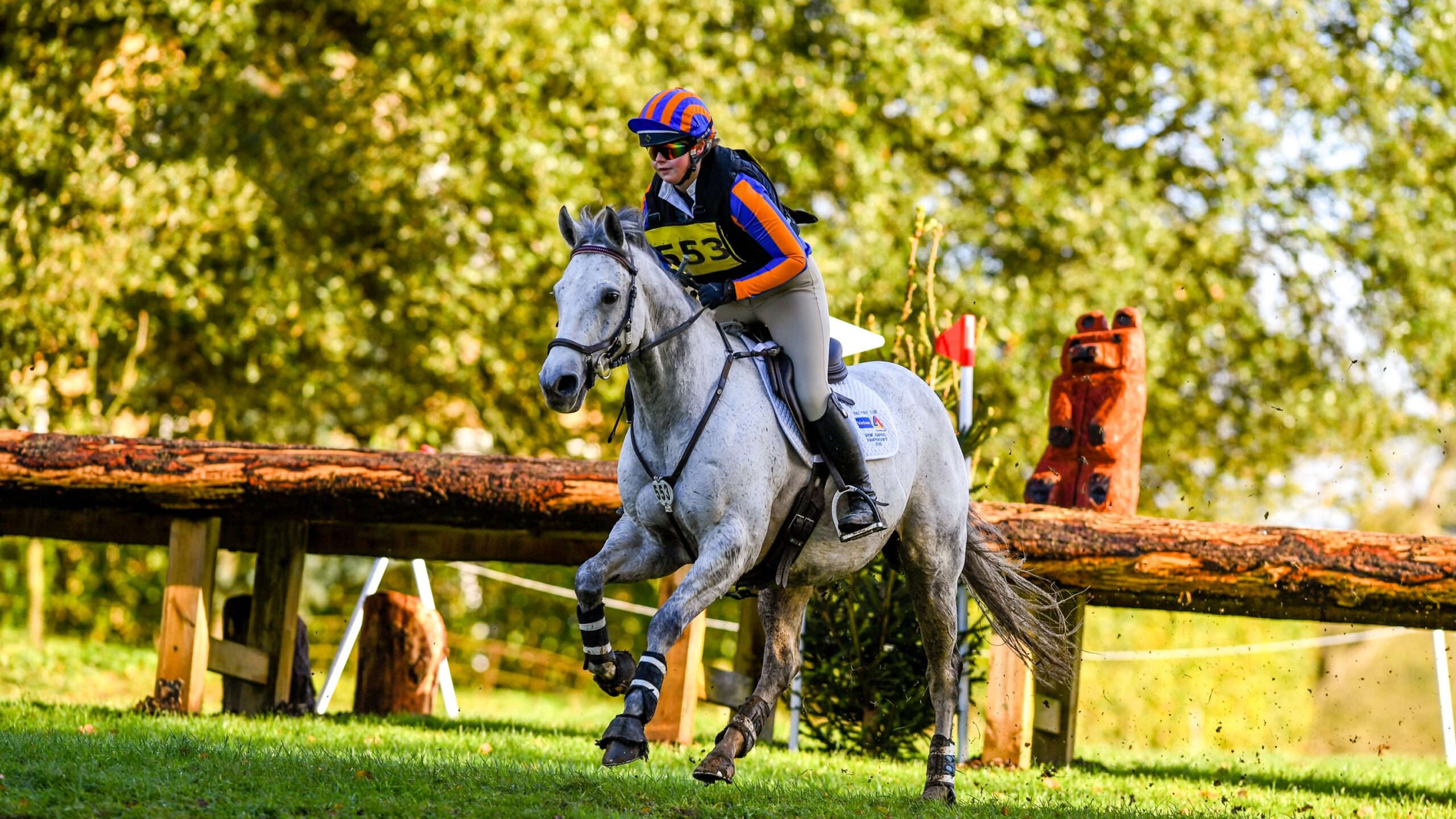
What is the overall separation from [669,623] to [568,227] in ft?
5.05

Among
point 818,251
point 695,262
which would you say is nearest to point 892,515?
point 695,262

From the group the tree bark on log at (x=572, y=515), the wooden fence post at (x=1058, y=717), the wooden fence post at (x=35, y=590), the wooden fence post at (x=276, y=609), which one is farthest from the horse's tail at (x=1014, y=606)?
the wooden fence post at (x=35, y=590)

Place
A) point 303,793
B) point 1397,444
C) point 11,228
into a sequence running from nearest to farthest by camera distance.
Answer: point 303,793
point 11,228
point 1397,444

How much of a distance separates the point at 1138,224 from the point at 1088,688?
5.00 metres

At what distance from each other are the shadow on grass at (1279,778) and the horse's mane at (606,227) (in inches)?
194

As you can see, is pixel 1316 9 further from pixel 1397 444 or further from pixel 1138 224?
pixel 1397 444

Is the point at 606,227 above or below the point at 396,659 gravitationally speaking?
above

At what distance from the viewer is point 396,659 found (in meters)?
9.47

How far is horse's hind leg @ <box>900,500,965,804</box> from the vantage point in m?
6.43

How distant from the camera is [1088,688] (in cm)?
1436

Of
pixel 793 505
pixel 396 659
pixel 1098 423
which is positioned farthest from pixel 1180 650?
pixel 793 505

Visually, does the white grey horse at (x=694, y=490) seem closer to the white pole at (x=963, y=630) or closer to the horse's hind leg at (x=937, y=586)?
the horse's hind leg at (x=937, y=586)

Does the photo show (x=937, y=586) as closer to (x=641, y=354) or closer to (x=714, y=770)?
(x=714, y=770)

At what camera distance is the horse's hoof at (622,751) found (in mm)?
4730
